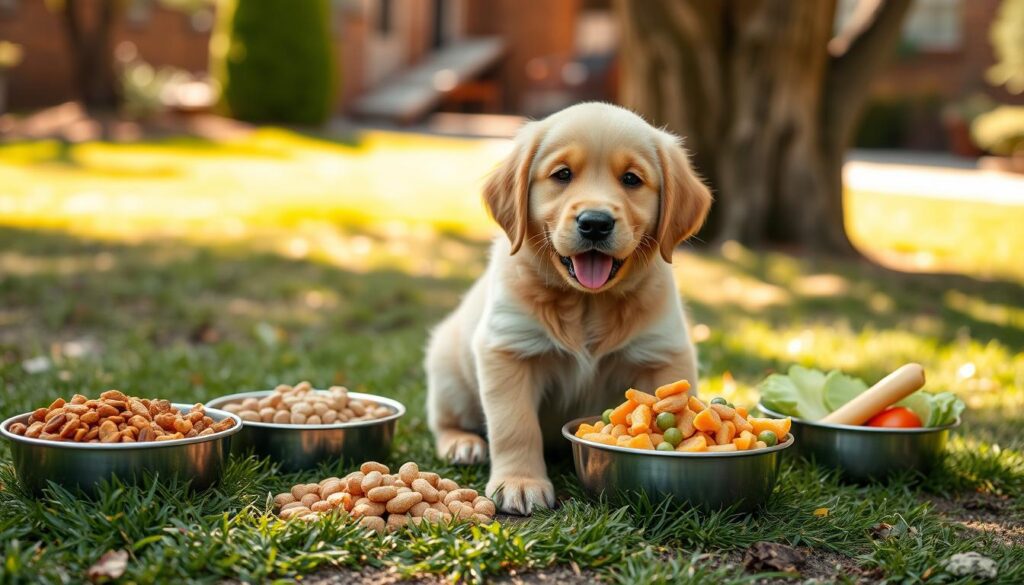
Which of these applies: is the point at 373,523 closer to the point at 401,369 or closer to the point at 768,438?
the point at 768,438

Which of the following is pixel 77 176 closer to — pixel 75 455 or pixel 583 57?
pixel 75 455

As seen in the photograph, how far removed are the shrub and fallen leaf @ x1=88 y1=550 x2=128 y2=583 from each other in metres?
15.6

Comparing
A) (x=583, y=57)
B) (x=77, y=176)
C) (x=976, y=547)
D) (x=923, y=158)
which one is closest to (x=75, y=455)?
(x=976, y=547)

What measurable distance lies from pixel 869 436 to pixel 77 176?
10.2 m

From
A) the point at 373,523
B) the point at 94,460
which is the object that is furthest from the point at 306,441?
the point at 94,460

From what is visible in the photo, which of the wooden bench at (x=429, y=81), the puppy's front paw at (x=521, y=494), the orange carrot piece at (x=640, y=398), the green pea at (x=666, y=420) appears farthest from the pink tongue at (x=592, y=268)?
the wooden bench at (x=429, y=81)

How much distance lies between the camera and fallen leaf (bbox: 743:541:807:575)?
2850mm

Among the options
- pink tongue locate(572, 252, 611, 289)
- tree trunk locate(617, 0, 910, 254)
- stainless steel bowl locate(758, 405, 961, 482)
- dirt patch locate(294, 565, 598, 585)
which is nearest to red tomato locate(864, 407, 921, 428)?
stainless steel bowl locate(758, 405, 961, 482)

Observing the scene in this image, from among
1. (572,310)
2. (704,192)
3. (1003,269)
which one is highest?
(704,192)

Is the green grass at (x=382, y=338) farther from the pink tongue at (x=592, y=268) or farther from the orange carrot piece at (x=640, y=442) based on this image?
the pink tongue at (x=592, y=268)

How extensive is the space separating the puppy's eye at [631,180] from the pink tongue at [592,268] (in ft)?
0.91

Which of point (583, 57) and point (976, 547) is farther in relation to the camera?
point (583, 57)

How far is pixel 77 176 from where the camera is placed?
38.3ft

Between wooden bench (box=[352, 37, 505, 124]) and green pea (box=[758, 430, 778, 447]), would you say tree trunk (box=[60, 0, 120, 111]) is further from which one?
green pea (box=[758, 430, 778, 447])
